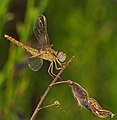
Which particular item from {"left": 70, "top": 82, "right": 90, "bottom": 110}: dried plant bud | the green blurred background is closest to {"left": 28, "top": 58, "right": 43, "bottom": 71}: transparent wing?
{"left": 70, "top": 82, "right": 90, "bottom": 110}: dried plant bud

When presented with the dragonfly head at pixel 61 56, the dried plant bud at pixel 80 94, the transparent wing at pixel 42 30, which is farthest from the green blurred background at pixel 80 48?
the dried plant bud at pixel 80 94

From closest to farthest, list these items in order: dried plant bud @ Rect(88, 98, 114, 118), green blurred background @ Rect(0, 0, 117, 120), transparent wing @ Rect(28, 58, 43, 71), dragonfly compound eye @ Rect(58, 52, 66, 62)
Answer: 1. dried plant bud @ Rect(88, 98, 114, 118)
2. dragonfly compound eye @ Rect(58, 52, 66, 62)
3. transparent wing @ Rect(28, 58, 43, 71)
4. green blurred background @ Rect(0, 0, 117, 120)

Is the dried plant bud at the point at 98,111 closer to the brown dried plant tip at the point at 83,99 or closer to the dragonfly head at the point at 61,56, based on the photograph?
the brown dried plant tip at the point at 83,99

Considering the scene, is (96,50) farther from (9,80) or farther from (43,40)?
(43,40)

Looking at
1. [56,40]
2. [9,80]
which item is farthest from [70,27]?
[9,80]

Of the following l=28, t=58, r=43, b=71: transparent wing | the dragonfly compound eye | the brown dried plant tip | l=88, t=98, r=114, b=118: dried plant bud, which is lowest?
l=88, t=98, r=114, b=118: dried plant bud

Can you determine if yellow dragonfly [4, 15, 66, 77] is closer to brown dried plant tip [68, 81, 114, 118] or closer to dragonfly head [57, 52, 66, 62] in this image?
dragonfly head [57, 52, 66, 62]

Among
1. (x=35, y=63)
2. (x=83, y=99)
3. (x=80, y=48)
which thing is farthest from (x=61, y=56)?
(x=80, y=48)

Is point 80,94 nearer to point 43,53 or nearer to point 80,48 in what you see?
point 43,53

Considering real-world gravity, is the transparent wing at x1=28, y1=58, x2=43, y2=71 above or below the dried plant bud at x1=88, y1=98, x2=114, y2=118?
above

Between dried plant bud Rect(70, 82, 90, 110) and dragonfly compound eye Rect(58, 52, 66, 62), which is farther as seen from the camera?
dragonfly compound eye Rect(58, 52, 66, 62)
